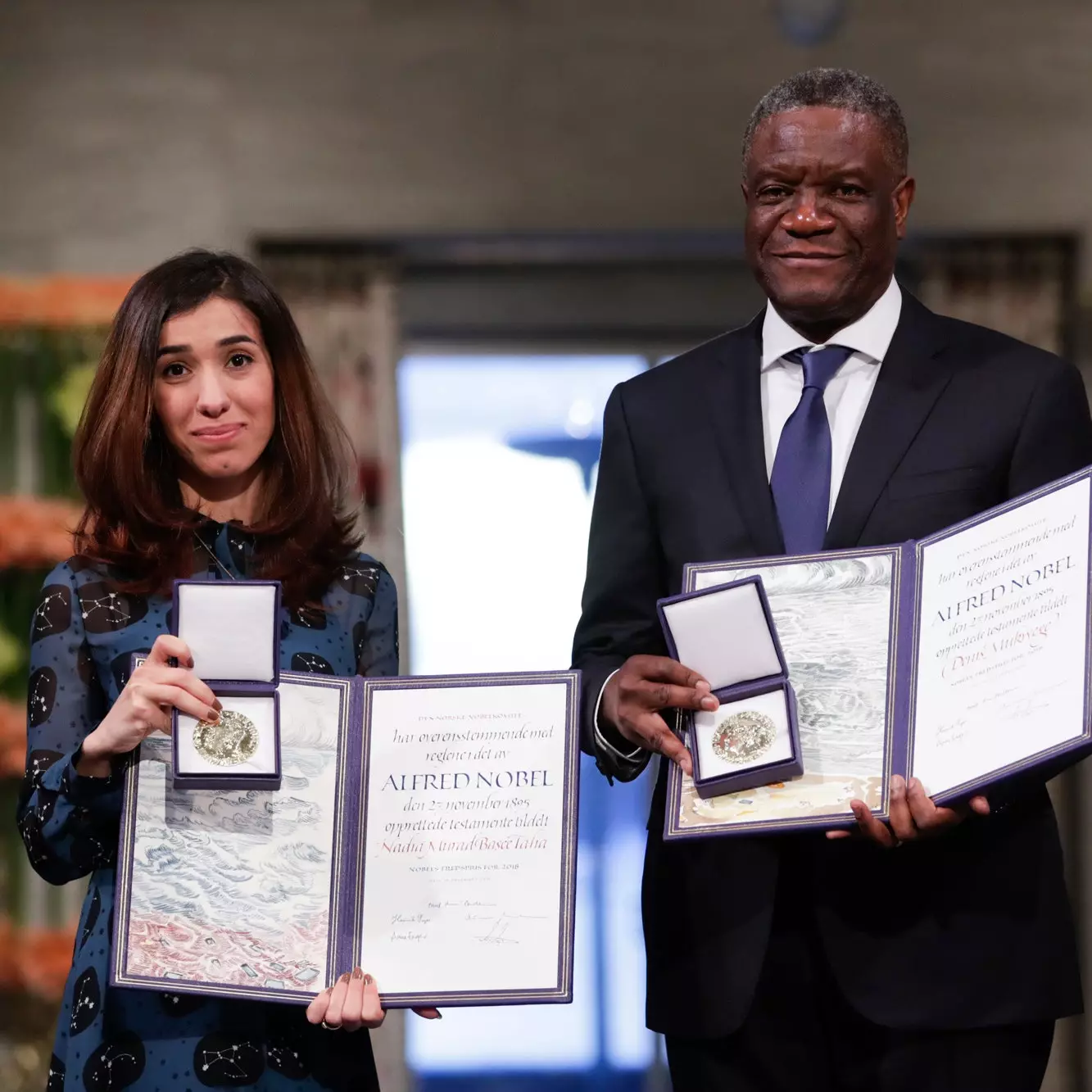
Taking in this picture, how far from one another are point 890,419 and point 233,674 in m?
0.84

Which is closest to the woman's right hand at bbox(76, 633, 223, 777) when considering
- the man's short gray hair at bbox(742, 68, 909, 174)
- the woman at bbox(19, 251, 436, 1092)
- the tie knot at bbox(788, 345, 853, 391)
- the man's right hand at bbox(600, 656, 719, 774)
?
the woman at bbox(19, 251, 436, 1092)

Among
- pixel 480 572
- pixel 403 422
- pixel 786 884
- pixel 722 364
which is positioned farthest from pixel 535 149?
pixel 786 884

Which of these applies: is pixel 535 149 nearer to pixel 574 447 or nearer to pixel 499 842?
pixel 574 447

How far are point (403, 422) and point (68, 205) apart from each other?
47.8 inches

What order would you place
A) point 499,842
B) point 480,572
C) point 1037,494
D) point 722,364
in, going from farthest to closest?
1. point 480,572
2. point 722,364
3. point 499,842
4. point 1037,494

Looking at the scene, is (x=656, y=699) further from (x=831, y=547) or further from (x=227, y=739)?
(x=227, y=739)

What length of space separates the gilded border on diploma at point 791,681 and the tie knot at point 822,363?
0.27 meters

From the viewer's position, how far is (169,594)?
2.12 metres

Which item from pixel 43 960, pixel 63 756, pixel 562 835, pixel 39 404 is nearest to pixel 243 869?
pixel 63 756

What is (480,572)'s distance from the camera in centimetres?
549

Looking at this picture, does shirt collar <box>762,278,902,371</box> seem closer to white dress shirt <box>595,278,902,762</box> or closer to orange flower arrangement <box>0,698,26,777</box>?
white dress shirt <box>595,278,902,762</box>

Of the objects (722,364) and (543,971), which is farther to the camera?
(722,364)

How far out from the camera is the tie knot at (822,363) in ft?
6.98

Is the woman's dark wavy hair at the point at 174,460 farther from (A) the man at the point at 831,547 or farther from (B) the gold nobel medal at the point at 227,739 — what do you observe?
(A) the man at the point at 831,547
